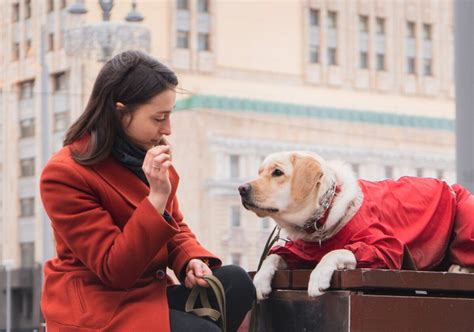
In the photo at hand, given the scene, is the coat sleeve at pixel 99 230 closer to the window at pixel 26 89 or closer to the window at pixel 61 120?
the window at pixel 61 120

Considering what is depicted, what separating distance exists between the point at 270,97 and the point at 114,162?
54571 mm

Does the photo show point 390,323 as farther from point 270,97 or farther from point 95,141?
point 270,97

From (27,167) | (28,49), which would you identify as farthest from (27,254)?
(28,49)

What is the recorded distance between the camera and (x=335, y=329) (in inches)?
113

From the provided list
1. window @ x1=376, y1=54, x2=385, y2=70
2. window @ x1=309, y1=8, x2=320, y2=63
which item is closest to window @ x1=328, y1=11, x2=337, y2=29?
window @ x1=309, y1=8, x2=320, y2=63

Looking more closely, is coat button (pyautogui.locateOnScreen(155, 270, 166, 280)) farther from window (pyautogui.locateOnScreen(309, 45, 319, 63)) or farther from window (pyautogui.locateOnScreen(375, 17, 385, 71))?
window (pyautogui.locateOnScreen(375, 17, 385, 71))

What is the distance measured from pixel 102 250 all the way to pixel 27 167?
48.5 m

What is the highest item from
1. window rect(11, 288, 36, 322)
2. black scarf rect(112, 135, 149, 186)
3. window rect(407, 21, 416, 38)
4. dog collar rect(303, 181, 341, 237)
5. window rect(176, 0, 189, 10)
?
window rect(176, 0, 189, 10)

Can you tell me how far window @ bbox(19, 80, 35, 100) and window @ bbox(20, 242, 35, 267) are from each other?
650 cm

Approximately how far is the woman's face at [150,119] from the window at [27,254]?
46318 millimetres

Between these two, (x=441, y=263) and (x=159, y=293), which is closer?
(x=159, y=293)

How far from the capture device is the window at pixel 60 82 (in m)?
51.4

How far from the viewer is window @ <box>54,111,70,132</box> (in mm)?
48719

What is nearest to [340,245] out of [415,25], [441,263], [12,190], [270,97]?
[441,263]
